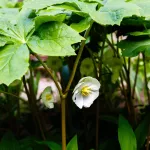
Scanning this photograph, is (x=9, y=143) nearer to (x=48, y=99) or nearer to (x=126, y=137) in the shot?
(x=48, y=99)

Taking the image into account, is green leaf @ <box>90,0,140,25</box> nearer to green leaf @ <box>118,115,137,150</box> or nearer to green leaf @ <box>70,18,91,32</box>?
green leaf @ <box>70,18,91,32</box>

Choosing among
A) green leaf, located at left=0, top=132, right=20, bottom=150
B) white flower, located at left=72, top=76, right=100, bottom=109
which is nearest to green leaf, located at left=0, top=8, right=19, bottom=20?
white flower, located at left=72, top=76, right=100, bottom=109

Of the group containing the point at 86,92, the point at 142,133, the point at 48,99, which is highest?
the point at 86,92

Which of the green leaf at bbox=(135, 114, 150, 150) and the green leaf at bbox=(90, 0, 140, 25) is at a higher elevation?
the green leaf at bbox=(90, 0, 140, 25)

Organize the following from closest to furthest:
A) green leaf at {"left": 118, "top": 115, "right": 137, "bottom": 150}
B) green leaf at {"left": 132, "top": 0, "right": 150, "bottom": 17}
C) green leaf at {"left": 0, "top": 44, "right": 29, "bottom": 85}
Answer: green leaf at {"left": 0, "top": 44, "right": 29, "bottom": 85} < green leaf at {"left": 132, "top": 0, "right": 150, "bottom": 17} < green leaf at {"left": 118, "top": 115, "right": 137, "bottom": 150}

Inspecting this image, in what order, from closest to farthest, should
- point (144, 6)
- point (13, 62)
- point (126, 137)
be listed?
point (13, 62)
point (144, 6)
point (126, 137)

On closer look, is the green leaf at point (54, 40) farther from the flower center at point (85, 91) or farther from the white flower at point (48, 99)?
the white flower at point (48, 99)

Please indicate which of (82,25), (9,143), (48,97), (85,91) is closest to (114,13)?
(82,25)
